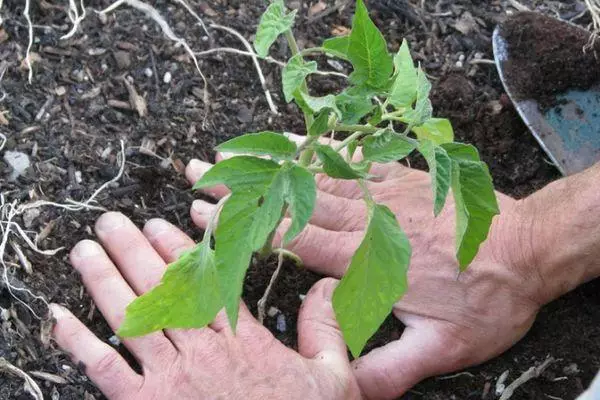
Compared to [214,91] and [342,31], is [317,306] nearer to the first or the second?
[214,91]

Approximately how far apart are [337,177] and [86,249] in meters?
0.66

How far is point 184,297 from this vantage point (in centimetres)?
137

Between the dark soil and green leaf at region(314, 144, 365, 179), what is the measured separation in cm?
99

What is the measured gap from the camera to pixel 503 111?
2.11m

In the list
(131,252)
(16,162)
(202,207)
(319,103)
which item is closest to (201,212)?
(202,207)

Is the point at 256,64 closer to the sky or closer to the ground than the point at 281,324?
closer to the sky

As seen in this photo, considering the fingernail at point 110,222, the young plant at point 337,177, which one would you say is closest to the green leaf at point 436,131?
the young plant at point 337,177

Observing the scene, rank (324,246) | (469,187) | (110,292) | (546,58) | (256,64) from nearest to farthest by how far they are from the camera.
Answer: (469,187)
(110,292)
(324,246)
(256,64)
(546,58)

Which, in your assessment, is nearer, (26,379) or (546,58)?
(26,379)

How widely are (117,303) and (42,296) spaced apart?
0.14 metres

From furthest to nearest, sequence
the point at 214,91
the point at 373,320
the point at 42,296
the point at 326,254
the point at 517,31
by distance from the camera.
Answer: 1. the point at 517,31
2. the point at 214,91
3. the point at 326,254
4. the point at 42,296
5. the point at 373,320

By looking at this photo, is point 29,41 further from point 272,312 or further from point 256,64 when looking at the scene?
point 272,312

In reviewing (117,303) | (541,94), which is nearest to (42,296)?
(117,303)

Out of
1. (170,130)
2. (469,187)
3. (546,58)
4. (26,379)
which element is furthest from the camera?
(546,58)
